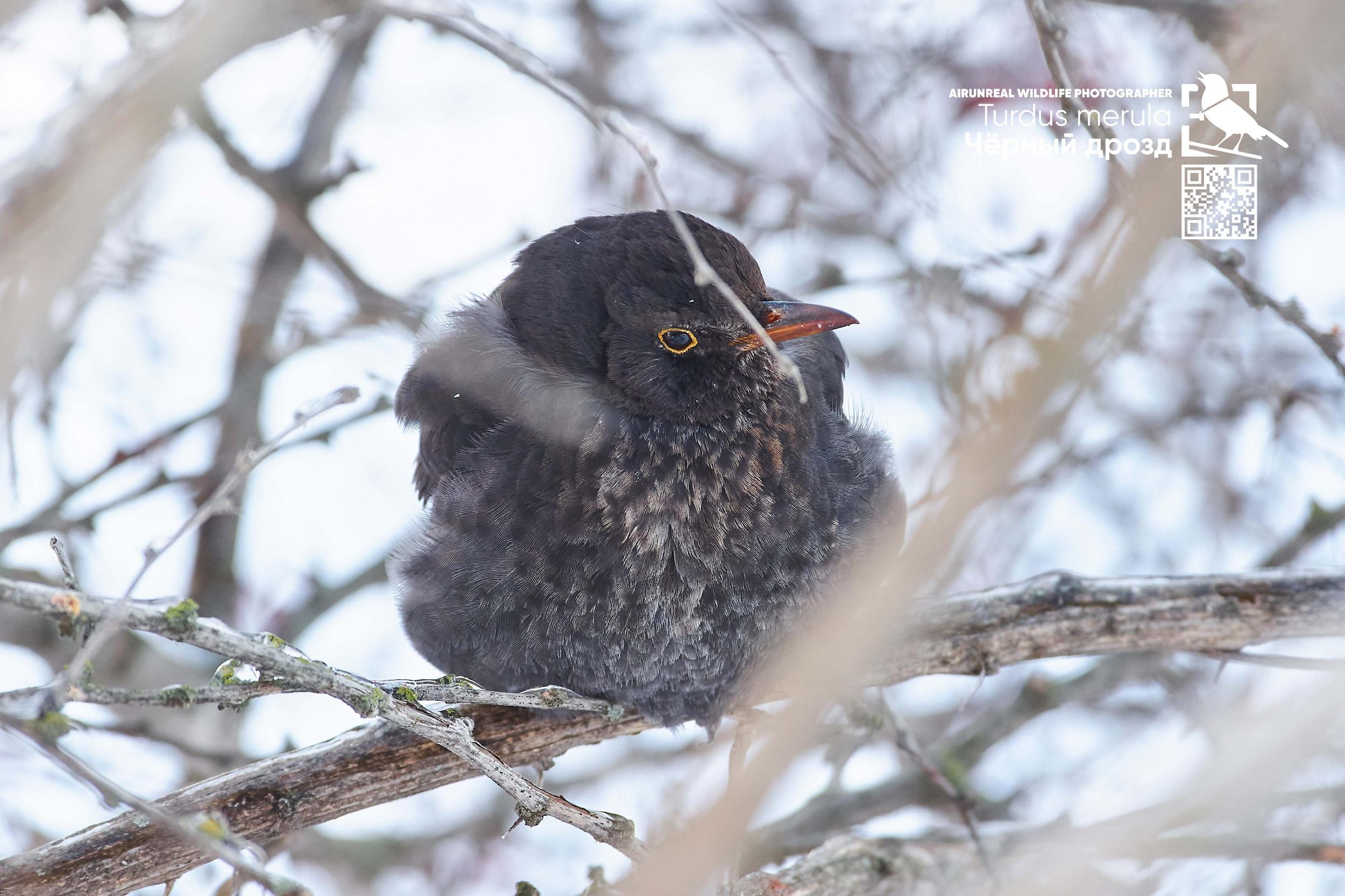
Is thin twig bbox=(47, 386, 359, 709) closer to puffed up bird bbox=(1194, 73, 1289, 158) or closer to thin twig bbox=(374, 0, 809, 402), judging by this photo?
thin twig bbox=(374, 0, 809, 402)

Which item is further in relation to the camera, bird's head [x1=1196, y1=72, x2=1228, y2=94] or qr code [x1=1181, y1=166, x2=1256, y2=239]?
qr code [x1=1181, y1=166, x2=1256, y2=239]

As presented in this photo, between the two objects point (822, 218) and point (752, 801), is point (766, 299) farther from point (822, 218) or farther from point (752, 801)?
point (752, 801)

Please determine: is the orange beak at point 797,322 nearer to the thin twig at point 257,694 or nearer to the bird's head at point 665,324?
the bird's head at point 665,324

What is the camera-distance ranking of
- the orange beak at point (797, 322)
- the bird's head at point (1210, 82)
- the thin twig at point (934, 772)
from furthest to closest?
1. the bird's head at point (1210, 82)
2. the thin twig at point (934, 772)
3. the orange beak at point (797, 322)

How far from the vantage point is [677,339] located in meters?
3.29

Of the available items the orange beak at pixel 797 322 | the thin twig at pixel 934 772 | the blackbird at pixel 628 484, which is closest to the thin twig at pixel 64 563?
the blackbird at pixel 628 484

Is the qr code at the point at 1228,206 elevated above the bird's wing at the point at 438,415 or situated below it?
above

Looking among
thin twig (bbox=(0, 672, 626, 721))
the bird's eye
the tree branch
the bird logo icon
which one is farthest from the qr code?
thin twig (bbox=(0, 672, 626, 721))

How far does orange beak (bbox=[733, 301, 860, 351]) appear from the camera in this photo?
323cm

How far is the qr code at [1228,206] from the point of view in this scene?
13.6 ft

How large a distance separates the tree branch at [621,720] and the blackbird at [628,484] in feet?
0.99

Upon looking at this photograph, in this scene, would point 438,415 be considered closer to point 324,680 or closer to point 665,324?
point 665,324

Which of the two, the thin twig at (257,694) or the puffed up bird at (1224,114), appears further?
the puffed up bird at (1224,114)

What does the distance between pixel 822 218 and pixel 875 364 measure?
0.96m
